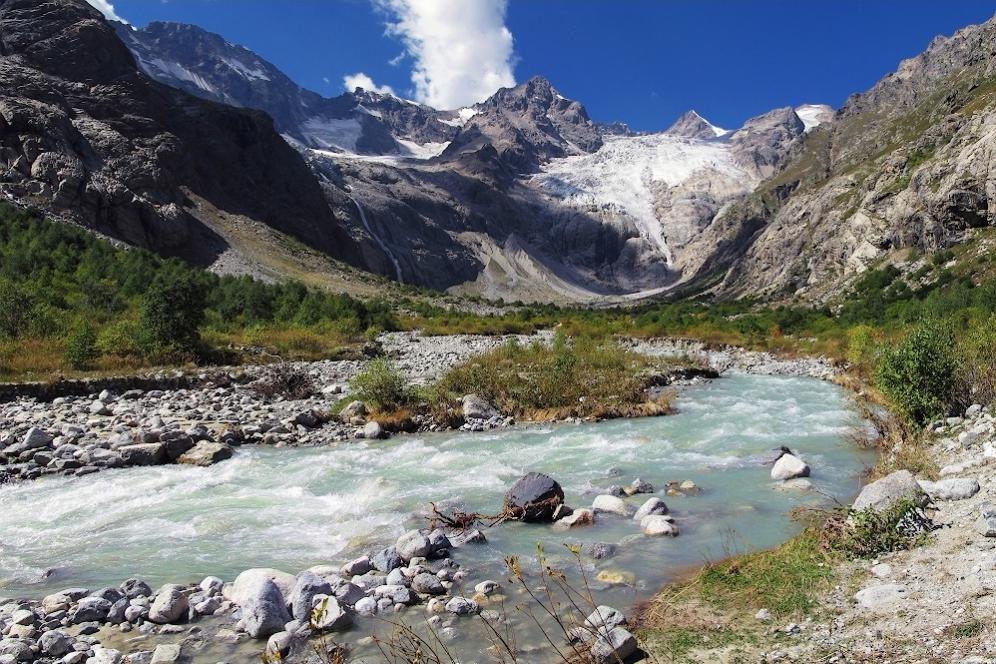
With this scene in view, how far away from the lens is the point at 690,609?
245 inches

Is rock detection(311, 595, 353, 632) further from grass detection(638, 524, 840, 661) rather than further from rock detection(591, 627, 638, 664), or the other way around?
grass detection(638, 524, 840, 661)

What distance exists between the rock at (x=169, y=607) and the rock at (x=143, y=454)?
24.6ft

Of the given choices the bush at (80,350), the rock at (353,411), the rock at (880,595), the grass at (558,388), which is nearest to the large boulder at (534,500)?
the rock at (880,595)

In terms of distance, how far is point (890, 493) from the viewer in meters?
7.09

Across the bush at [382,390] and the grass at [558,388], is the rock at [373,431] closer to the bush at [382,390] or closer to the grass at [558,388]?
the bush at [382,390]

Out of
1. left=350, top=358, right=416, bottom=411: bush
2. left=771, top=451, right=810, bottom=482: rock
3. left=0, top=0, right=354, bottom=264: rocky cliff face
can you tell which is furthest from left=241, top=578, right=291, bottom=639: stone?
left=0, top=0, right=354, bottom=264: rocky cliff face

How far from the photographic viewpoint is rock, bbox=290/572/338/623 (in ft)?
21.2

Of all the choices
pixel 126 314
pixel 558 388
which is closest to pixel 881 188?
pixel 558 388

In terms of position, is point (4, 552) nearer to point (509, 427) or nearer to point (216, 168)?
point (509, 427)

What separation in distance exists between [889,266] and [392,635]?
77.5 metres

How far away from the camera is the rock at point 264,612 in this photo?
6.19 m

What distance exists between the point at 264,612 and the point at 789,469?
9283 millimetres

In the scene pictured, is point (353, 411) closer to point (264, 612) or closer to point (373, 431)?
point (373, 431)

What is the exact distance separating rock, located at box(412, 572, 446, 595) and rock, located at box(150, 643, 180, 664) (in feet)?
7.90
